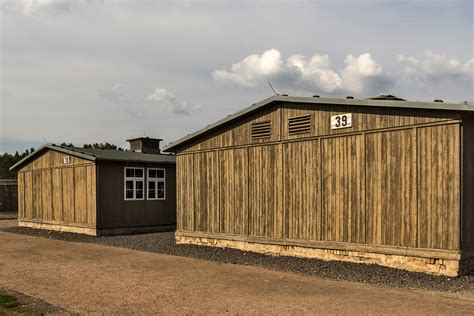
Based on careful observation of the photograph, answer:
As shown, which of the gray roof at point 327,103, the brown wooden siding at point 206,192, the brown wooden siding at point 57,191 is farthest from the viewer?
the brown wooden siding at point 57,191

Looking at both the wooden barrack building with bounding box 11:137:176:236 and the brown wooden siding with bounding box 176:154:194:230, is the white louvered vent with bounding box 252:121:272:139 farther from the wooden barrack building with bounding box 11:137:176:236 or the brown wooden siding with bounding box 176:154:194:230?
the wooden barrack building with bounding box 11:137:176:236

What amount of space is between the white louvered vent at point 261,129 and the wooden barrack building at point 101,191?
773cm

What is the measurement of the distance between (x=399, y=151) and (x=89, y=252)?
9.89 metres

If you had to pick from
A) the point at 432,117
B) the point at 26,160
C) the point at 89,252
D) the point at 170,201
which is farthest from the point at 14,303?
the point at 26,160

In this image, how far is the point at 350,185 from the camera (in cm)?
1211

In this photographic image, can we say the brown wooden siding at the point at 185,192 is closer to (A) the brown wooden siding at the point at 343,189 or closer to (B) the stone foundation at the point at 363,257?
(B) the stone foundation at the point at 363,257

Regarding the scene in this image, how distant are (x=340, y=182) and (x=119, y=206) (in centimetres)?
1139

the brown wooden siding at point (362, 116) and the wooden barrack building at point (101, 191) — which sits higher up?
the brown wooden siding at point (362, 116)

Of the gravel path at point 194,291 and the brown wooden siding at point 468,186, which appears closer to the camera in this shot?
the gravel path at point 194,291

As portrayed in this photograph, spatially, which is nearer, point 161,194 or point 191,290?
point 191,290

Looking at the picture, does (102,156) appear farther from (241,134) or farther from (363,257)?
(363,257)

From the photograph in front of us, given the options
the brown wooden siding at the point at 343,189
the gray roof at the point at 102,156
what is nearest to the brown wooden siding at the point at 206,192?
the brown wooden siding at the point at 343,189

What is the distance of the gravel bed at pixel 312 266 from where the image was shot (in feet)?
32.1

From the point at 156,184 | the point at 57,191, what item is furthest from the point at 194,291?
the point at 57,191
